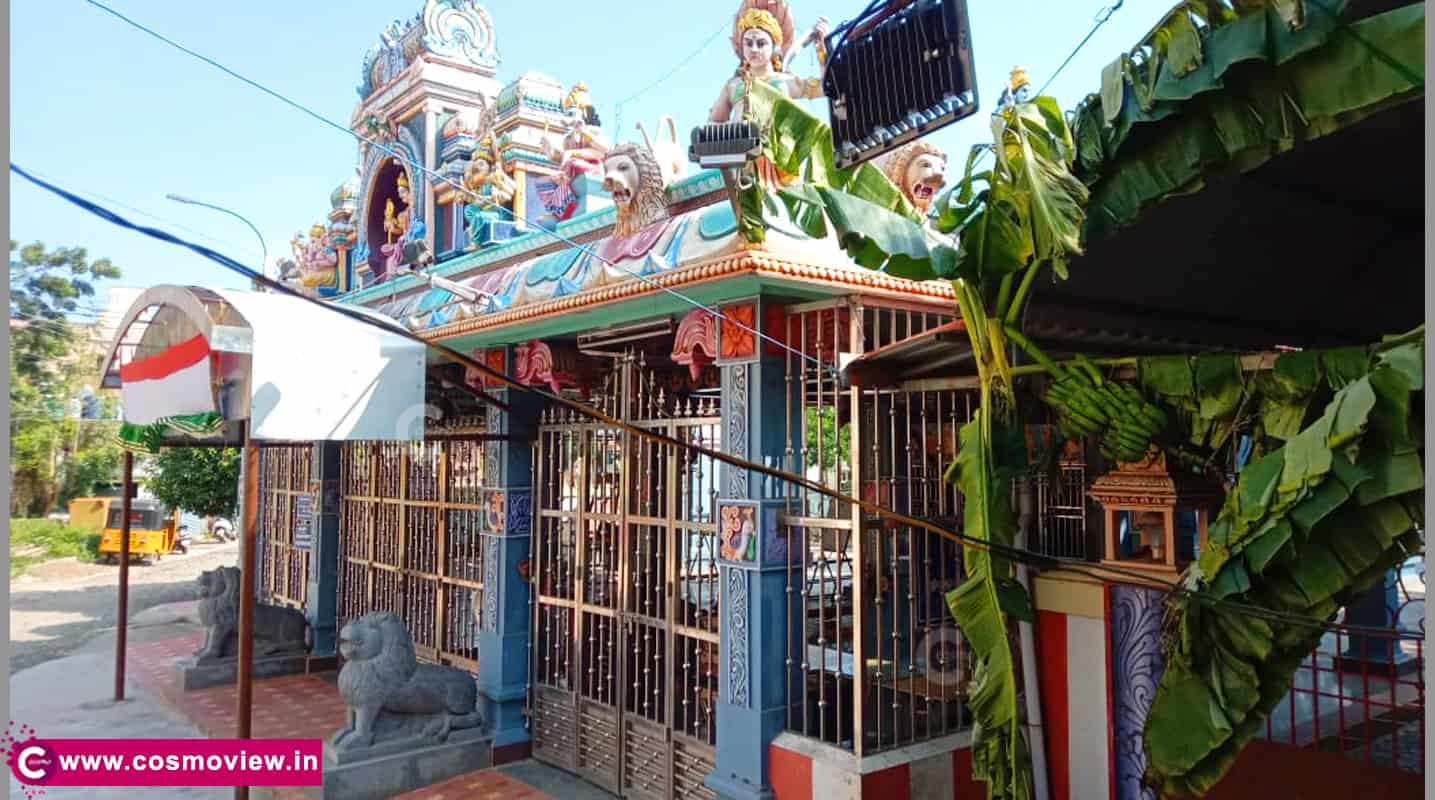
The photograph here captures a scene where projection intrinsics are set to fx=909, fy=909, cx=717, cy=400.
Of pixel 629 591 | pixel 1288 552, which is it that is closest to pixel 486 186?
pixel 629 591

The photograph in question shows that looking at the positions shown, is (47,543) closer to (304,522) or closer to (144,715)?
(304,522)

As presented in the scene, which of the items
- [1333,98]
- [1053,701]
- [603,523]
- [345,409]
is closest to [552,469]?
[603,523]

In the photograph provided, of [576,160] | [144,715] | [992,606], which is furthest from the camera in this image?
[144,715]

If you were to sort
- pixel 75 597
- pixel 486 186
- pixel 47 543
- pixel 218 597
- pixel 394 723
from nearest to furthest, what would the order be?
pixel 394 723 < pixel 486 186 < pixel 218 597 < pixel 75 597 < pixel 47 543

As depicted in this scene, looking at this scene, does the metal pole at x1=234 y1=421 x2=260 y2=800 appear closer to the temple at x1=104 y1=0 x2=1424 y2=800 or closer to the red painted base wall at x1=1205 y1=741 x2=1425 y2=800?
the temple at x1=104 y1=0 x2=1424 y2=800

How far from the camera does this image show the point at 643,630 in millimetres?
6816

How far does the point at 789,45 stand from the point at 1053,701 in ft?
15.0

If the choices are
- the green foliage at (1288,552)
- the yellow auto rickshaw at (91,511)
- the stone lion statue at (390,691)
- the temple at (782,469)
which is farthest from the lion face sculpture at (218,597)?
the yellow auto rickshaw at (91,511)

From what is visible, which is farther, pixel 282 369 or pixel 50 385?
pixel 50 385

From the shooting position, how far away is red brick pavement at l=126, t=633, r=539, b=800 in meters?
6.89

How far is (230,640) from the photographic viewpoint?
415 inches

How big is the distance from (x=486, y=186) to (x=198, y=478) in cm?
1140

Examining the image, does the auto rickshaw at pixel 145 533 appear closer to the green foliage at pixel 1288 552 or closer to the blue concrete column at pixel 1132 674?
the blue concrete column at pixel 1132 674

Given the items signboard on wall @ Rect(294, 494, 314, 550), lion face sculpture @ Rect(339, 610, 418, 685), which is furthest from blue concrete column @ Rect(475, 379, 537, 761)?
signboard on wall @ Rect(294, 494, 314, 550)
